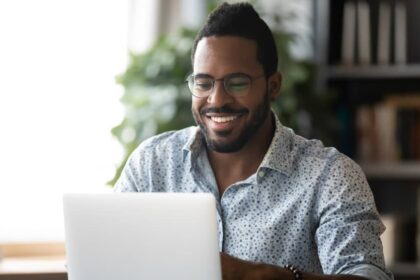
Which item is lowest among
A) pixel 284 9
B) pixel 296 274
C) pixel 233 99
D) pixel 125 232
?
pixel 296 274

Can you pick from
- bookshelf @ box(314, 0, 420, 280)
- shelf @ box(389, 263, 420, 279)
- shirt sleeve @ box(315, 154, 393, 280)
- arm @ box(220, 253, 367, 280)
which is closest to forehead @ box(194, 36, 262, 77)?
shirt sleeve @ box(315, 154, 393, 280)

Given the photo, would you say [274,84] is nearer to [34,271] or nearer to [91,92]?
[34,271]

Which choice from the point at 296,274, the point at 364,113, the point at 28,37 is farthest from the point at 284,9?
the point at 296,274

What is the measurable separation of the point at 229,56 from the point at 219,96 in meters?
0.08

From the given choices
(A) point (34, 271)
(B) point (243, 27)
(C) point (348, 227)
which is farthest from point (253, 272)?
(A) point (34, 271)

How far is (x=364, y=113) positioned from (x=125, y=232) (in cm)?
246

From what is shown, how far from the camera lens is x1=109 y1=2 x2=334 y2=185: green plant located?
10.8 ft

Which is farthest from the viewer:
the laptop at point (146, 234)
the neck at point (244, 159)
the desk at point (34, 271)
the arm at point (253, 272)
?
the desk at point (34, 271)

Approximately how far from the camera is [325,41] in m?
3.94

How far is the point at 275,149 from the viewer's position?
2.00 metres

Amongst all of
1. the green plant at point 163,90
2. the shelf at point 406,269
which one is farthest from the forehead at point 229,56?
the shelf at point 406,269

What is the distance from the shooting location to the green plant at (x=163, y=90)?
130 inches

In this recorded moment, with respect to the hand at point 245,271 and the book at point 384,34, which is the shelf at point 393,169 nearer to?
the book at point 384,34

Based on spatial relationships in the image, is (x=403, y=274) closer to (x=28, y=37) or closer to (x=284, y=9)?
(x=284, y=9)
